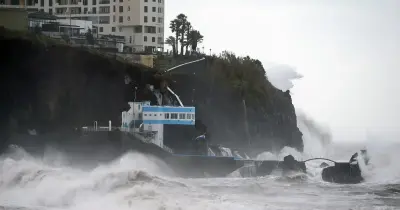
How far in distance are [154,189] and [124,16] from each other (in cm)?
4439

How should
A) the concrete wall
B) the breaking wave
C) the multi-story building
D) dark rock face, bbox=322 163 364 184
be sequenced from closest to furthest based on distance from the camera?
the breaking wave → dark rock face, bbox=322 163 364 184 → the concrete wall → the multi-story building

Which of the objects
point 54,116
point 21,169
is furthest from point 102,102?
point 21,169

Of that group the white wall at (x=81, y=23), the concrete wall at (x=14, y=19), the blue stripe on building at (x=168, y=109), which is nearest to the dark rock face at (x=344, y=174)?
the blue stripe on building at (x=168, y=109)

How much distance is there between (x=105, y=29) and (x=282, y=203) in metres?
44.7

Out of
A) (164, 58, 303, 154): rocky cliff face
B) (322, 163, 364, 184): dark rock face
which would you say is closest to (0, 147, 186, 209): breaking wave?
(322, 163, 364, 184): dark rock face

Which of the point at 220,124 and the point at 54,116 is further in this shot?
the point at 220,124

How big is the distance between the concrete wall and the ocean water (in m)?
12.7

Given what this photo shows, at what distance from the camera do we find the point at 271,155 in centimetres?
7831

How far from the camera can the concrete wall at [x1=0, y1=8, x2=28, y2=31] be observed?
67062mm

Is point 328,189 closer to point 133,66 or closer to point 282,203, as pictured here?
point 282,203

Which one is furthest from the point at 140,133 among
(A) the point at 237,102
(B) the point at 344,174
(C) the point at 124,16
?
(C) the point at 124,16

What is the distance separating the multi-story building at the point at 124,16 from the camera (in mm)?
83312

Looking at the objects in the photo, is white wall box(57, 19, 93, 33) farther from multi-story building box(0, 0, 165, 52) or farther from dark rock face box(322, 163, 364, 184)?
dark rock face box(322, 163, 364, 184)

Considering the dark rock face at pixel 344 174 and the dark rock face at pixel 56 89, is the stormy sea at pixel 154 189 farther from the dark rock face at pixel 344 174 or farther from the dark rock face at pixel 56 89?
the dark rock face at pixel 56 89
